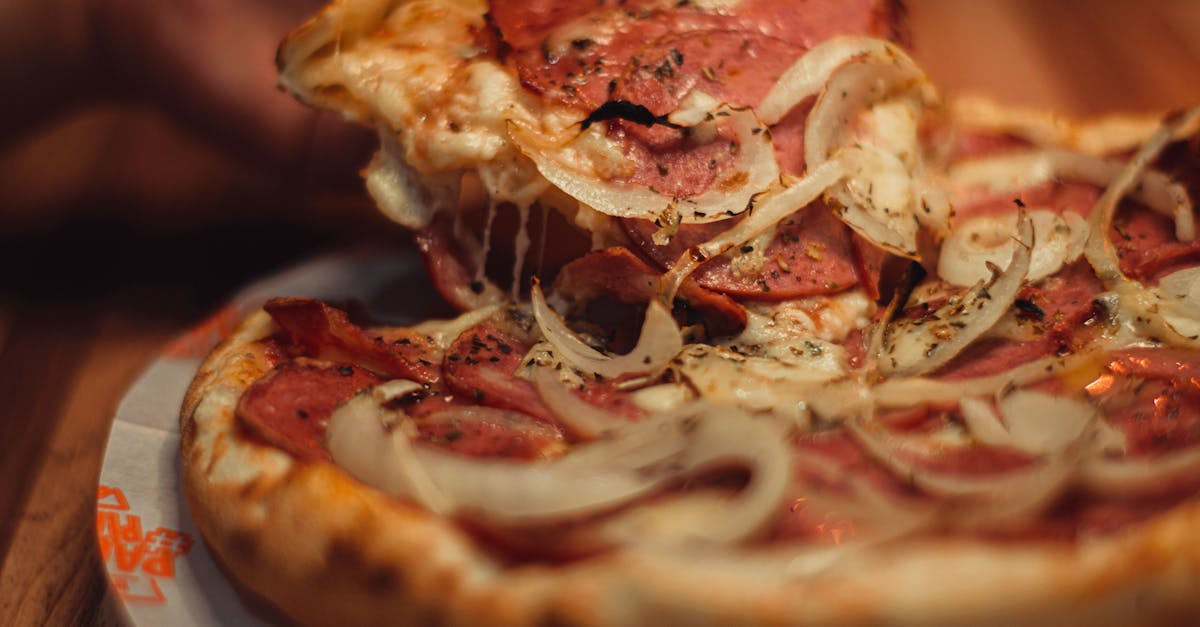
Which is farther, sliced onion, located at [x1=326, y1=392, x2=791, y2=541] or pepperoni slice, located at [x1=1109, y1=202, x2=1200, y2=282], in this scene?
pepperoni slice, located at [x1=1109, y1=202, x2=1200, y2=282]

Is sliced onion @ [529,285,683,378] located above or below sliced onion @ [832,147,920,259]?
below

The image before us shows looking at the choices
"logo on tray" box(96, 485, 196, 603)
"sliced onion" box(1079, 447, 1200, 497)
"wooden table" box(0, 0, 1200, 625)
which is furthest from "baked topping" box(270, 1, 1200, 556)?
"wooden table" box(0, 0, 1200, 625)

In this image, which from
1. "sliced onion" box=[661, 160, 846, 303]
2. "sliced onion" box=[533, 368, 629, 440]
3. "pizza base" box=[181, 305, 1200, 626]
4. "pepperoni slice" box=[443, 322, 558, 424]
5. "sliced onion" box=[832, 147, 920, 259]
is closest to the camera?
"pizza base" box=[181, 305, 1200, 626]

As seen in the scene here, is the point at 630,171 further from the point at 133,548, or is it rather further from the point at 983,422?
the point at 133,548

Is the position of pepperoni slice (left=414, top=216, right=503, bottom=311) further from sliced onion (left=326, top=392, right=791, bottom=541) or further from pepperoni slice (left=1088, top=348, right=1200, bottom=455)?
pepperoni slice (left=1088, top=348, right=1200, bottom=455)

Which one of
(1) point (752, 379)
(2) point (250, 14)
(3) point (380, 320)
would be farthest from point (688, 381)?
(2) point (250, 14)

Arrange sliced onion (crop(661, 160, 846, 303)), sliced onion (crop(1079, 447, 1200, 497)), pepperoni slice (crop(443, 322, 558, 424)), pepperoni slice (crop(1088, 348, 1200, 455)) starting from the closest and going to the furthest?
sliced onion (crop(1079, 447, 1200, 497))
pepperoni slice (crop(1088, 348, 1200, 455))
pepperoni slice (crop(443, 322, 558, 424))
sliced onion (crop(661, 160, 846, 303))

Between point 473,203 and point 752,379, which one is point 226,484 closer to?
point 752,379
